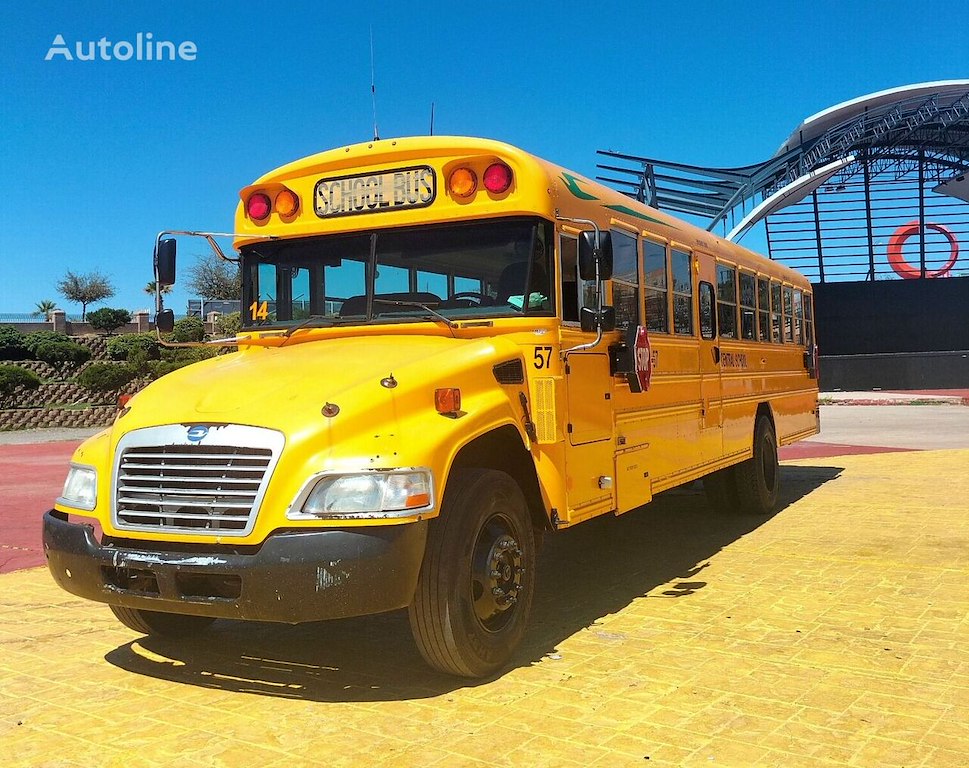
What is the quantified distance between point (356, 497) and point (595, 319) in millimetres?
1833

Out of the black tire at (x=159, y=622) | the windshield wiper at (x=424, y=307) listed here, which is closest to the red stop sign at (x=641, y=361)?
the windshield wiper at (x=424, y=307)

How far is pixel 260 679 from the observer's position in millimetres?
4379

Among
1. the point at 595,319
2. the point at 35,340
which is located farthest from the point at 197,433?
the point at 35,340

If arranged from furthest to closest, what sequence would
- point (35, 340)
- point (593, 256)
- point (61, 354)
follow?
1. point (35, 340)
2. point (61, 354)
3. point (593, 256)

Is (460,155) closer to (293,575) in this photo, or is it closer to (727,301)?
(293,575)

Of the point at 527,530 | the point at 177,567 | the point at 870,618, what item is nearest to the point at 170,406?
the point at 177,567

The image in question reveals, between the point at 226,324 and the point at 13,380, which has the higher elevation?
the point at 226,324

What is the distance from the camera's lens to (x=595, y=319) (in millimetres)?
4875

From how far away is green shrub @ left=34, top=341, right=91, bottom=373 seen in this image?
3978cm

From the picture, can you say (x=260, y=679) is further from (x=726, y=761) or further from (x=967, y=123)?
(x=967, y=123)

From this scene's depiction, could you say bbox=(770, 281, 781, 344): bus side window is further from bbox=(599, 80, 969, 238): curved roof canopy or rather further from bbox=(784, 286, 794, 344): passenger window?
bbox=(599, 80, 969, 238): curved roof canopy

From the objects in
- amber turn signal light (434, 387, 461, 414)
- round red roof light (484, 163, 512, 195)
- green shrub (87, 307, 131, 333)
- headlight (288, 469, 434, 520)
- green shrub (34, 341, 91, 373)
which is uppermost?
green shrub (87, 307, 131, 333)

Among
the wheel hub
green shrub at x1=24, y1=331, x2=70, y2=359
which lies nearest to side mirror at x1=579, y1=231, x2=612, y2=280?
the wheel hub

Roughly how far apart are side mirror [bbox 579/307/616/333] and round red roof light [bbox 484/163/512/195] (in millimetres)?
783
